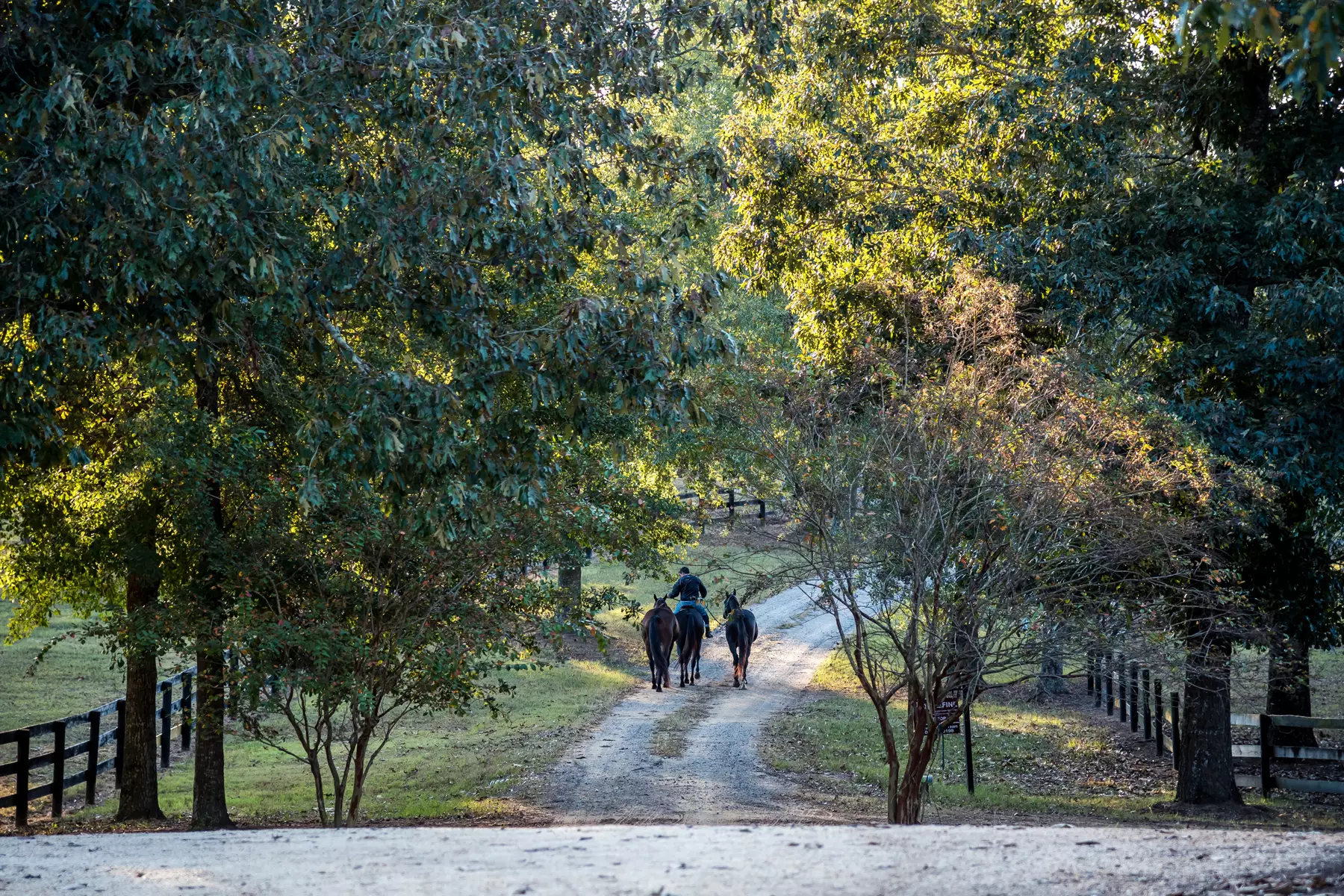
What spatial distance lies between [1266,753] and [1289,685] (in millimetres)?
1131

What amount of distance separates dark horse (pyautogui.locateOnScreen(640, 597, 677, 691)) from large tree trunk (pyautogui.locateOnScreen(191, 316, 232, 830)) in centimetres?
948

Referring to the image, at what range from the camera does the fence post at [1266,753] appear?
1556cm

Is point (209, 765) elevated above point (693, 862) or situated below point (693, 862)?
below

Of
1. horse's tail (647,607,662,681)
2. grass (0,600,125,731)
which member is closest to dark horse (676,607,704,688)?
horse's tail (647,607,662,681)

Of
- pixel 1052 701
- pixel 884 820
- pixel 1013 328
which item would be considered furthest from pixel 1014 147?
pixel 1052 701

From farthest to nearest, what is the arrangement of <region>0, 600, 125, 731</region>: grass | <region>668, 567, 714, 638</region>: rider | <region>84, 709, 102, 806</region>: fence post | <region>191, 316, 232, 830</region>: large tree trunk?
1. <region>668, 567, 714, 638</region>: rider
2. <region>0, 600, 125, 731</region>: grass
3. <region>84, 709, 102, 806</region>: fence post
4. <region>191, 316, 232, 830</region>: large tree trunk

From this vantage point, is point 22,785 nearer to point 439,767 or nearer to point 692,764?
point 439,767

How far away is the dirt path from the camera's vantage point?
44.7ft

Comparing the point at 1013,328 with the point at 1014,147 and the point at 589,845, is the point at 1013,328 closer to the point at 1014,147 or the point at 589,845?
the point at 1014,147

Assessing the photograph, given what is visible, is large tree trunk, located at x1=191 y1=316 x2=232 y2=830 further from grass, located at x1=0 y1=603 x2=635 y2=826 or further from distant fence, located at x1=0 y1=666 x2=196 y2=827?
grass, located at x1=0 y1=603 x2=635 y2=826

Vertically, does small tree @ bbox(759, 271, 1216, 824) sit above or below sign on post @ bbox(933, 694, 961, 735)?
above

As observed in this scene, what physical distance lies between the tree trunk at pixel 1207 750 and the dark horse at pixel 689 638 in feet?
29.9

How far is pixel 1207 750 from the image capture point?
15.2 metres

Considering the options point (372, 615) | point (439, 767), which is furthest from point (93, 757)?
point (372, 615)
